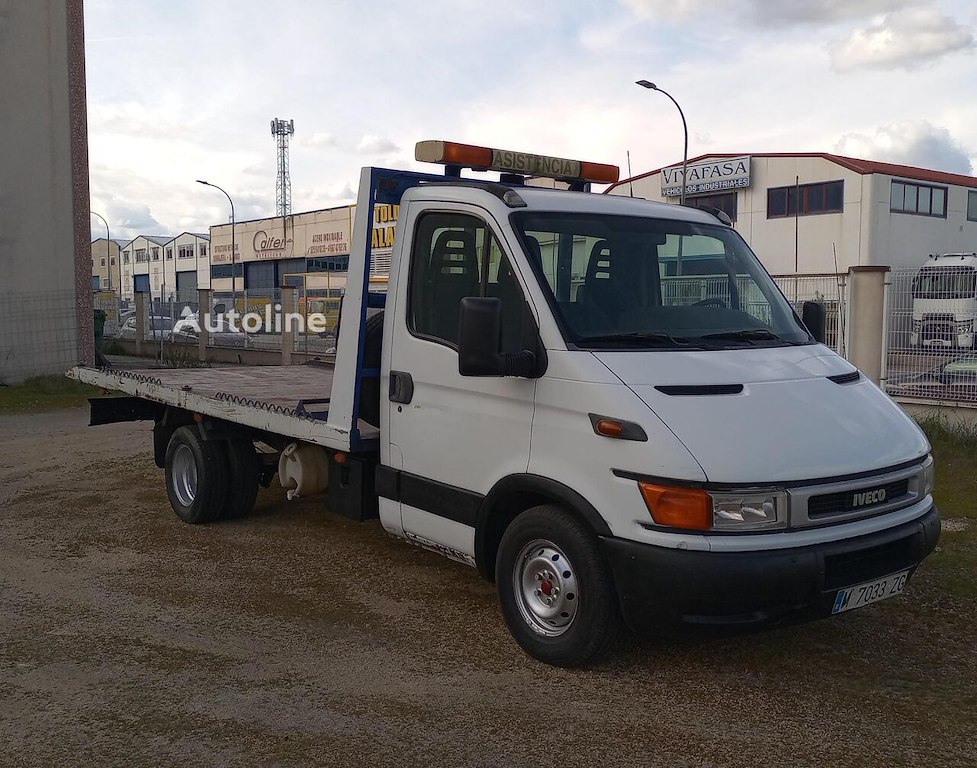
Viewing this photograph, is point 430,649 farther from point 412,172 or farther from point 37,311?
point 37,311

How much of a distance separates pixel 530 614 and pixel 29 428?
10.6 metres

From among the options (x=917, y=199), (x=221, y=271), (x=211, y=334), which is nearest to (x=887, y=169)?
(x=917, y=199)

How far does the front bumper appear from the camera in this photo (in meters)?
3.89

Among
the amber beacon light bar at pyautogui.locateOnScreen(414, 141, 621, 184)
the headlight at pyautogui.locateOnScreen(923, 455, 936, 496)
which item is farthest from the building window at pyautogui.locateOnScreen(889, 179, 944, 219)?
the headlight at pyautogui.locateOnScreen(923, 455, 936, 496)

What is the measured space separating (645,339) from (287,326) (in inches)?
634

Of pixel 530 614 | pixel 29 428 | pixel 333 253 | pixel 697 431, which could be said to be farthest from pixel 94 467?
pixel 333 253

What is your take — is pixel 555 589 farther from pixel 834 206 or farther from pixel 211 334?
pixel 834 206

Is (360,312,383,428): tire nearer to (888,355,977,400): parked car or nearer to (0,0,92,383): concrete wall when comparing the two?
(888,355,977,400): parked car

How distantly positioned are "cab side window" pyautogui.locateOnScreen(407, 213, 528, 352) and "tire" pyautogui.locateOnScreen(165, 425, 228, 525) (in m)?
2.75

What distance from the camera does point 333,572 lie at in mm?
6266

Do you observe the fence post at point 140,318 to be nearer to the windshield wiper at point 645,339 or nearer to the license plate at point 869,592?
the windshield wiper at point 645,339

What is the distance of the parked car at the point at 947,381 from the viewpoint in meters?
10.4

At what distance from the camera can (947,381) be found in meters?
10.6

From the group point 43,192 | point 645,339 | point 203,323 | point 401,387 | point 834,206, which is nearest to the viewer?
point 645,339
